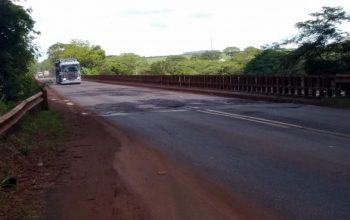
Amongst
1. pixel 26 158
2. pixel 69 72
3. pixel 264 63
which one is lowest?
pixel 26 158

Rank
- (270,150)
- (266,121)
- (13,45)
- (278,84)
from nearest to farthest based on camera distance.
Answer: (270,150) → (266,121) → (13,45) → (278,84)

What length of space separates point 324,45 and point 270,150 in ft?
60.7

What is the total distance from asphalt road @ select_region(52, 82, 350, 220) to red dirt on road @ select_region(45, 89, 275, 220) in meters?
0.36

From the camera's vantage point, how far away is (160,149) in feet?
38.4

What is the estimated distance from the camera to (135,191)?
7.92 meters

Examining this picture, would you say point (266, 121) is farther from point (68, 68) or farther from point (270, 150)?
point (68, 68)

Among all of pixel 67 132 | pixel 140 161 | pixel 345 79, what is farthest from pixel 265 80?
pixel 140 161

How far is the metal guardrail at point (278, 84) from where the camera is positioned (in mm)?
23438

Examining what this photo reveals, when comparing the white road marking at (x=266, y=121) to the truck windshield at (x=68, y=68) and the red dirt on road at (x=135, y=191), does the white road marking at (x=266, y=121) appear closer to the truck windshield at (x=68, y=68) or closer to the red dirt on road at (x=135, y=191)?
the red dirt on road at (x=135, y=191)

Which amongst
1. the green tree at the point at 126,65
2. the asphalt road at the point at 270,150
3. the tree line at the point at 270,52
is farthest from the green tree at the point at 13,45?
the green tree at the point at 126,65

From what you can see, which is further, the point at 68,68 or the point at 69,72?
the point at 68,68

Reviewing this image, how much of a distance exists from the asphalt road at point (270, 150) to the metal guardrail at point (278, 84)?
353cm

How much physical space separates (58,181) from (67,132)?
6.60 meters

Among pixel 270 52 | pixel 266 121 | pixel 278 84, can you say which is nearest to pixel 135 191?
pixel 266 121
